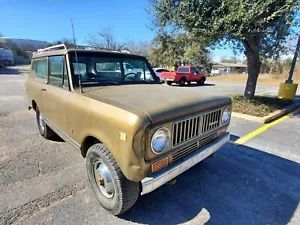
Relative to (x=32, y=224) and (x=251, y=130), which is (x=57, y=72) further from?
(x=251, y=130)

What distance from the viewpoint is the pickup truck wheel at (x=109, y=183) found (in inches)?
104

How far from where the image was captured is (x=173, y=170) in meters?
2.62

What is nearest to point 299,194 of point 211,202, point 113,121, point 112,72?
point 211,202

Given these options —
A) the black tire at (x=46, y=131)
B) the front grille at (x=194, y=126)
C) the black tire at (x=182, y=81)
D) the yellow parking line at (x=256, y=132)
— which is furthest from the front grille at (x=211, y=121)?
the black tire at (x=182, y=81)

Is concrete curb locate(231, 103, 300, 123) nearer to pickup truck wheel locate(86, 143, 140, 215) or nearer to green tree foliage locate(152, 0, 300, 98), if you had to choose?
green tree foliage locate(152, 0, 300, 98)

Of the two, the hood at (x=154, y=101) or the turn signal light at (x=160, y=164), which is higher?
the hood at (x=154, y=101)

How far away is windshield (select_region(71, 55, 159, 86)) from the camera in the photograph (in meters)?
3.60

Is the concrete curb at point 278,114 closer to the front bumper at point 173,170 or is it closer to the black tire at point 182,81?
the front bumper at point 173,170

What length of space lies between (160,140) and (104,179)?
0.93 metres

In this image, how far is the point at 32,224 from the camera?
2717 millimetres

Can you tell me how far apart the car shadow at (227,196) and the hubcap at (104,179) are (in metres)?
0.35

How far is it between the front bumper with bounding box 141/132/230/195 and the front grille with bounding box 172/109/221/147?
21 cm

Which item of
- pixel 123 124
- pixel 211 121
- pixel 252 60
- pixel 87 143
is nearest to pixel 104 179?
pixel 87 143

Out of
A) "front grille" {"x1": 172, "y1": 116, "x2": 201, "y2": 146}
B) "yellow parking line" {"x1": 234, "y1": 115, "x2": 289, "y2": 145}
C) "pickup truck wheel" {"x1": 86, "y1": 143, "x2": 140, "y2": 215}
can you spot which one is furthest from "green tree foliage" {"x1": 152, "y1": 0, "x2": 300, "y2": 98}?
"pickup truck wheel" {"x1": 86, "y1": 143, "x2": 140, "y2": 215}
